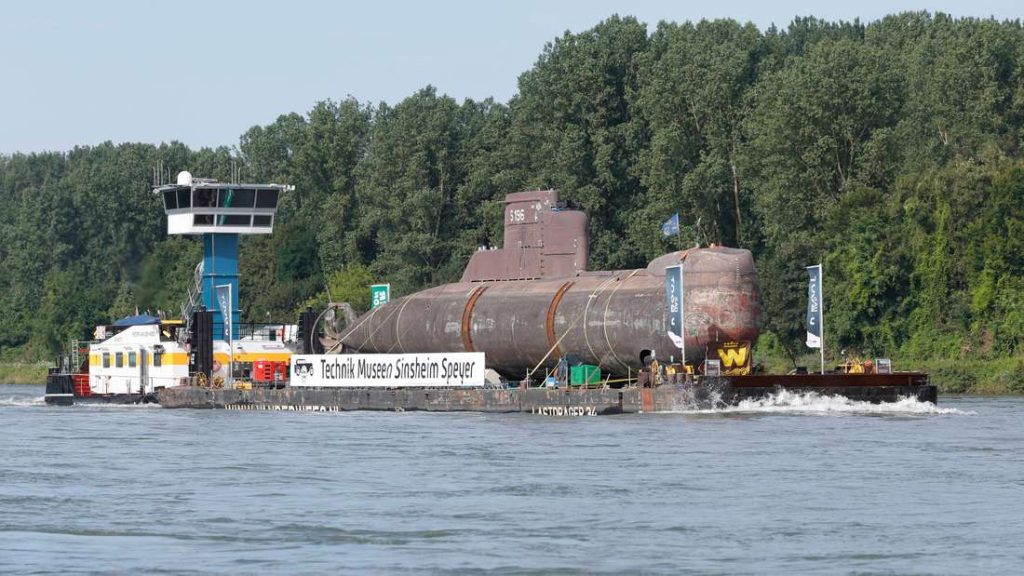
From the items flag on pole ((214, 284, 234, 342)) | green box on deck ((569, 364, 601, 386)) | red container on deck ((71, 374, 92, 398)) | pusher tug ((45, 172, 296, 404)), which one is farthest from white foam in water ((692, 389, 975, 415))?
red container on deck ((71, 374, 92, 398))

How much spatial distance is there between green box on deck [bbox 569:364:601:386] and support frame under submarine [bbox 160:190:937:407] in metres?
0.41

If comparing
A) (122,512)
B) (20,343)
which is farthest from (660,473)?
(20,343)

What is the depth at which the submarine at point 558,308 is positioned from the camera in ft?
177

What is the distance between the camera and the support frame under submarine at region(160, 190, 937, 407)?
52.5m

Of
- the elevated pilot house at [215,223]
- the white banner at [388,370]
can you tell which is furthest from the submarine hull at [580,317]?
the elevated pilot house at [215,223]

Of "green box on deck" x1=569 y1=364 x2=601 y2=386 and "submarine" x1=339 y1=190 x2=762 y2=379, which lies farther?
"green box on deck" x1=569 y1=364 x2=601 y2=386

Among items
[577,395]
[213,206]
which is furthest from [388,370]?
[213,206]

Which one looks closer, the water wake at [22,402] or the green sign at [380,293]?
the green sign at [380,293]

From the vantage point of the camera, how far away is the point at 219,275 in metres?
75.6

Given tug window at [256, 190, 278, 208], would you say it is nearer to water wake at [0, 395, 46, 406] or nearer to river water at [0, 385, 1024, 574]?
water wake at [0, 395, 46, 406]

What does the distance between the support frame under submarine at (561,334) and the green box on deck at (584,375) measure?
1.33 feet

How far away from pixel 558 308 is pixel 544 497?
27.4 meters

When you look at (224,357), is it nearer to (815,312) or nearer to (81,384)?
(81,384)

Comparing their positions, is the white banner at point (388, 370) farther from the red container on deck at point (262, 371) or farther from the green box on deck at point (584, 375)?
the red container on deck at point (262, 371)
